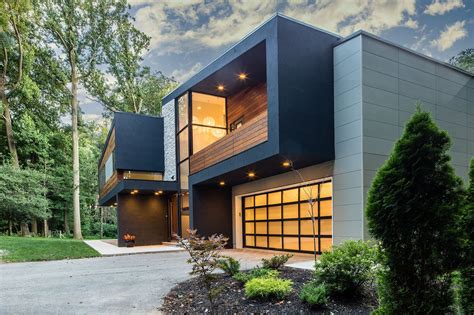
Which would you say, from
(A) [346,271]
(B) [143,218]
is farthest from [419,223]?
(B) [143,218]

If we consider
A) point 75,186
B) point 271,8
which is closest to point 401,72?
point 271,8

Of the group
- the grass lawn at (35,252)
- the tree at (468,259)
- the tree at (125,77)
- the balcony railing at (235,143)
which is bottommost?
the grass lawn at (35,252)

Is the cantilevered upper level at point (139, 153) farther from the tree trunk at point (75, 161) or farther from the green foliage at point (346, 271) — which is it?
the green foliage at point (346, 271)

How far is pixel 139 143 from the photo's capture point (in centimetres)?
1554

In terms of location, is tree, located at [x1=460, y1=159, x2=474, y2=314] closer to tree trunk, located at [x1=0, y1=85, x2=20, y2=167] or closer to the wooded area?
the wooded area

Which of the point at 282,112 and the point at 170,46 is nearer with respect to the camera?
the point at 282,112

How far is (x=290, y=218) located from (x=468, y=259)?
7.75 metres

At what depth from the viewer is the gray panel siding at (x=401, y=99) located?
7.91m

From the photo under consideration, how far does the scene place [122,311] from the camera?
4480mm

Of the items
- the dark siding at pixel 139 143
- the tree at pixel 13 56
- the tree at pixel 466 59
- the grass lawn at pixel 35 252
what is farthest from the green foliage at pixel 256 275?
the tree at pixel 13 56

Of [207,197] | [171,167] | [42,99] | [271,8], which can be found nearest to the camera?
[271,8]

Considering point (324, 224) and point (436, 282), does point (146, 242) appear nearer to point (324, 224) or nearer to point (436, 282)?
point (324, 224)

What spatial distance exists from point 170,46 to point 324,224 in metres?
17.4

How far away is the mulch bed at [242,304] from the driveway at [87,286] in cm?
35
